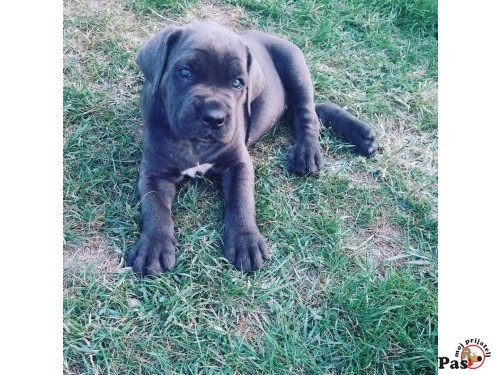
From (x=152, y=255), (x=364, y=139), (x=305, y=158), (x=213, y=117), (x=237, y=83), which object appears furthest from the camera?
(x=364, y=139)

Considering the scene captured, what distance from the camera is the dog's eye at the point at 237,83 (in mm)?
3371

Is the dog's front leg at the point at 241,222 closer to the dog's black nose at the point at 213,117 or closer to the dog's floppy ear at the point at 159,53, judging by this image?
the dog's black nose at the point at 213,117

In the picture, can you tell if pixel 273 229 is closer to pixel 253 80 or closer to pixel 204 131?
pixel 204 131

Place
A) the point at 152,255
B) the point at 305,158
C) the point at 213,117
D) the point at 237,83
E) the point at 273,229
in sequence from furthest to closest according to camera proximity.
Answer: the point at 305,158 → the point at 273,229 → the point at 237,83 → the point at 152,255 → the point at 213,117

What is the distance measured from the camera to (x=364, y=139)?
4.16 m

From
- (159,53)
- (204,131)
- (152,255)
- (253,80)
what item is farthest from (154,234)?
(253,80)

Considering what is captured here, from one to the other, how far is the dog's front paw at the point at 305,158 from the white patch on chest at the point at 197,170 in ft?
2.19

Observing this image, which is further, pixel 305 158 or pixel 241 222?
pixel 305 158

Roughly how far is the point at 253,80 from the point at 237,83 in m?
0.27

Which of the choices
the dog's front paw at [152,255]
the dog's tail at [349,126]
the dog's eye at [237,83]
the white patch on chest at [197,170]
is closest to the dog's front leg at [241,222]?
the white patch on chest at [197,170]

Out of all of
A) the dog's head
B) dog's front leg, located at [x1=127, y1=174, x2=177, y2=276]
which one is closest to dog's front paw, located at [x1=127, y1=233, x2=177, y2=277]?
dog's front leg, located at [x1=127, y1=174, x2=177, y2=276]

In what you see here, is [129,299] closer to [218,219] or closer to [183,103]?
[218,219]
